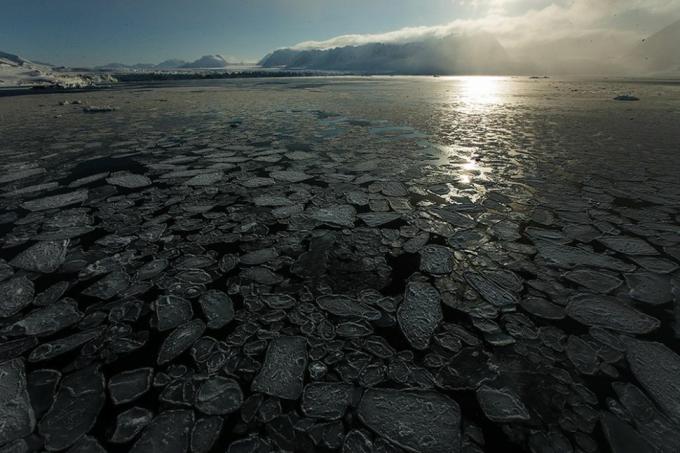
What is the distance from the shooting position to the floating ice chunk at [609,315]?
5.95 feet

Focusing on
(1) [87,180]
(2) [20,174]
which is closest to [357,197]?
(1) [87,180]

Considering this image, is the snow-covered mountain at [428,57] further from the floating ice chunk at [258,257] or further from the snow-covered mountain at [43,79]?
the floating ice chunk at [258,257]

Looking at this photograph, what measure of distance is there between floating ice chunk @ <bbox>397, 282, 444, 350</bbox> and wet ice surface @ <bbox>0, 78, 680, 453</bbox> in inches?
0.5

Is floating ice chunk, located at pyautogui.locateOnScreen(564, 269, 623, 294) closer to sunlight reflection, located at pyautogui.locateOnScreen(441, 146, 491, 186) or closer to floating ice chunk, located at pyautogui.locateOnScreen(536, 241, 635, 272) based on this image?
floating ice chunk, located at pyautogui.locateOnScreen(536, 241, 635, 272)

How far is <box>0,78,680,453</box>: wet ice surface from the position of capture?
133cm

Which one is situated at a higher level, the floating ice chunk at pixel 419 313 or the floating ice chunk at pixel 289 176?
the floating ice chunk at pixel 289 176

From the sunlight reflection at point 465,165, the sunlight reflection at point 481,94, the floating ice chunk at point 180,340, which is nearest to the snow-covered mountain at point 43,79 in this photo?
the sunlight reflection at point 481,94

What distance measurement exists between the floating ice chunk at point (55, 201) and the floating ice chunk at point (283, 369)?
11.2 feet

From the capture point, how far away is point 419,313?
1.94m

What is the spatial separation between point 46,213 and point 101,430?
10.1 ft

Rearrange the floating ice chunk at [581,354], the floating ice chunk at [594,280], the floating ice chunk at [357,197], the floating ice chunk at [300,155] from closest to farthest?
1. the floating ice chunk at [581,354]
2. the floating ice chunk at [594,280]
3. the floating ice chunk at [357,197]
4. the floating ice chunk at [300,155]

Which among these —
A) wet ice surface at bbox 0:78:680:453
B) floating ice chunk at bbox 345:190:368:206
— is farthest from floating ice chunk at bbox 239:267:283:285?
floating ice chunk at bbox 345:190:368:206

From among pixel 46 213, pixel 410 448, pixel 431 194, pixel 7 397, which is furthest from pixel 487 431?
pixel 46 213

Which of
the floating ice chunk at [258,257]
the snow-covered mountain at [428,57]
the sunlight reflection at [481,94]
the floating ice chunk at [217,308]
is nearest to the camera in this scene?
the floating ice chunk at [217,308]
